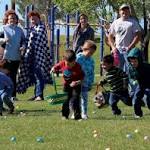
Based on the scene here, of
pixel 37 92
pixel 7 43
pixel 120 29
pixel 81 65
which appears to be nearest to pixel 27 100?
pixel 37 92

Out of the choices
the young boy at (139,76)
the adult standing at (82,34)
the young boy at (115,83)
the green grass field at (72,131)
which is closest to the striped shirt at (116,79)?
the young boy at (115,83)

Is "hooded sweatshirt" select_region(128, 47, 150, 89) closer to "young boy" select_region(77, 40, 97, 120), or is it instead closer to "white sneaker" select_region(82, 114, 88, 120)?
"young boy" select_region(77, 40, 97, 120)

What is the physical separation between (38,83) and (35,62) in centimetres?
58

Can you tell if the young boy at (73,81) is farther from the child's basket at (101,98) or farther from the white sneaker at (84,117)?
the child's basket at (101,98)

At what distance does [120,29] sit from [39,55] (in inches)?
105

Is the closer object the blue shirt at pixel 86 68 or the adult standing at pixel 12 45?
the blue shirt at pixel 86 68

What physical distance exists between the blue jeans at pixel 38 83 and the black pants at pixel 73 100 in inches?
140

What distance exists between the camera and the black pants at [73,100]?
1044cm

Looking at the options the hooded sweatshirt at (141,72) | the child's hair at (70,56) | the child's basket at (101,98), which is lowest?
the child's basket at (101,98)

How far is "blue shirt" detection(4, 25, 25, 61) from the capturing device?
13430 mm

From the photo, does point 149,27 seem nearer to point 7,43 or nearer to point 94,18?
point 94,18

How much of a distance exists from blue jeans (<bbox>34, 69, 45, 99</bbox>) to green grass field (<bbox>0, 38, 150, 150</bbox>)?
2.28 meters

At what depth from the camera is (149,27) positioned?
29109mm

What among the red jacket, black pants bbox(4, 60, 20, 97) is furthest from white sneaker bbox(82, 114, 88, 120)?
black pants bbox(4, 60, 20, 97)
